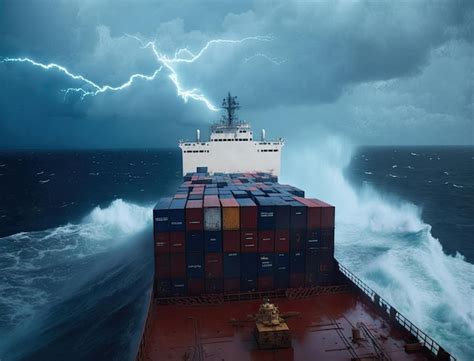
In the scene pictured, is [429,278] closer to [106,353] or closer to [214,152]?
[106,353]

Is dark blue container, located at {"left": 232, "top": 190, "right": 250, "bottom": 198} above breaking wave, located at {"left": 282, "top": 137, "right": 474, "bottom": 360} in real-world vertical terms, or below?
above

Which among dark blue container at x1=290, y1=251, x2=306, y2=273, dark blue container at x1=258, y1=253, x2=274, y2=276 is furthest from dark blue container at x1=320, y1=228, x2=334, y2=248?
dark blue container at x1=258, y1=253, x2=274, y2=276

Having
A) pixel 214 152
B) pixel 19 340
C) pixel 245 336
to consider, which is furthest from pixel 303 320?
pixel 214 152

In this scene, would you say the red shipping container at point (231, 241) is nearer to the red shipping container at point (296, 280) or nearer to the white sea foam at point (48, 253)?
the red shipping container at point (296, 280)

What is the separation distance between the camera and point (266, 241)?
61.8ft

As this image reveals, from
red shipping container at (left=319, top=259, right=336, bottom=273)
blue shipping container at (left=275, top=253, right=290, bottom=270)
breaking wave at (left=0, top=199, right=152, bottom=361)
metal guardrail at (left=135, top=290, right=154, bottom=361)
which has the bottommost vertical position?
breaking wave at (left=0, top=199, right=152, bottom=361)

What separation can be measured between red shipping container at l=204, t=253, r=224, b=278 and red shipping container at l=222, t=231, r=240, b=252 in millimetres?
635

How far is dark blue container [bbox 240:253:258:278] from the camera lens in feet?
61.2

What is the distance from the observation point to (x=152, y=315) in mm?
16609

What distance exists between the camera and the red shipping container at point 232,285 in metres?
18.5

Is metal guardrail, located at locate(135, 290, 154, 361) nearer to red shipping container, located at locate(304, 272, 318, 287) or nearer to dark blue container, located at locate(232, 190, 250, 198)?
red shipping container, located at locate(304, 272, 318, 287)

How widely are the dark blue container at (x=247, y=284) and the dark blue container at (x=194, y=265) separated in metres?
2.19

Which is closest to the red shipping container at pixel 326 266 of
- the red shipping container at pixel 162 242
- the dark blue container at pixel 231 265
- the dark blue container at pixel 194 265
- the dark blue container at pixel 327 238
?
the dark blue container at pixel 327 238

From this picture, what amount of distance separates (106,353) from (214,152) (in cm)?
3026
